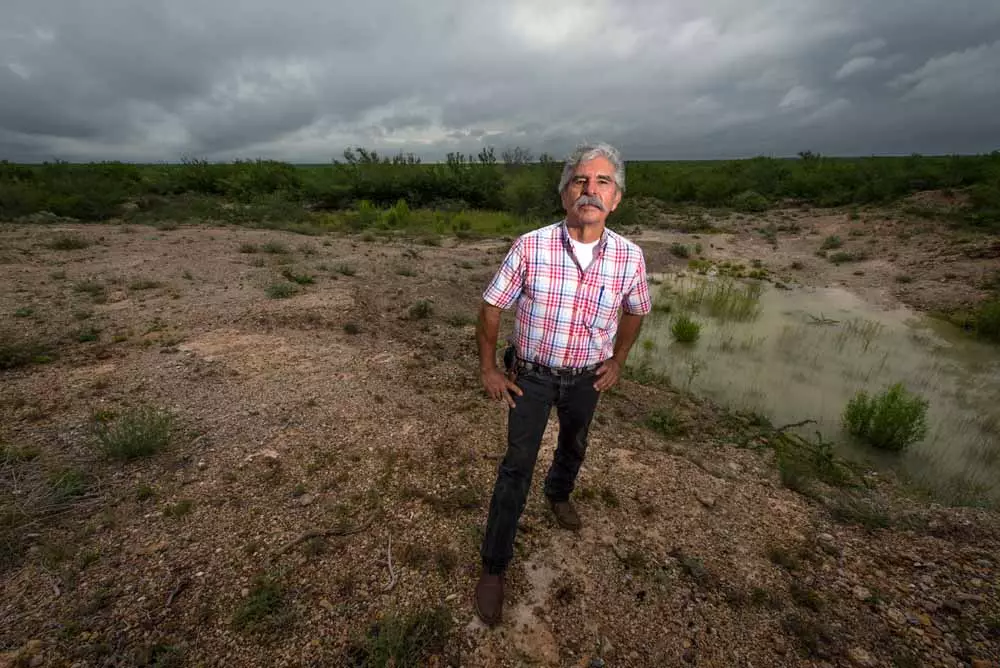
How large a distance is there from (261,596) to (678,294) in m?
8.50

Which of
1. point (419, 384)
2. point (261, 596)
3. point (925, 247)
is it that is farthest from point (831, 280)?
point (261, 596)

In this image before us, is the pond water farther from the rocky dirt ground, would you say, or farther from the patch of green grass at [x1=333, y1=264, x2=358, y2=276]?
the patch of green grass at [x1=333, y1=264, x2=358, y2=276]

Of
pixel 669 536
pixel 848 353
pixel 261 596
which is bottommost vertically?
pixel 848 353

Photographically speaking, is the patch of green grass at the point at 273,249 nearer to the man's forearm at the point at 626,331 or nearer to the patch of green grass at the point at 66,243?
the patch of green grass at the point at 66,243

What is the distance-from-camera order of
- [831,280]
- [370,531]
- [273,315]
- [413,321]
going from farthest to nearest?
[831,280] < [413,321] < [273,315] < [370,531]

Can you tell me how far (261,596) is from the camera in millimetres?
2029

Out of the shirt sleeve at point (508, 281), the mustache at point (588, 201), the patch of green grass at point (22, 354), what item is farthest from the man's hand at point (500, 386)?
the patch of green grass at point (22, 354)

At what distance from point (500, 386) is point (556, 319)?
0.39m

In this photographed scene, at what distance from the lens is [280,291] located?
625 cm

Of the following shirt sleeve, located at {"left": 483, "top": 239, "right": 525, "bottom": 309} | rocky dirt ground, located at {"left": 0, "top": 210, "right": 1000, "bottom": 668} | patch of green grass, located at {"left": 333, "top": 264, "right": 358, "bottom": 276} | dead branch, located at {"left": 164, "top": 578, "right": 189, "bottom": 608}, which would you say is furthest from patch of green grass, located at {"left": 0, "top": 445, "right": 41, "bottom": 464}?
patch of green grass, located at {"left": 333, "top": 264, "right": 358, "bottom": 276}

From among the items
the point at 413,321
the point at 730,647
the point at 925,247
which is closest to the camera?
the point at 730,647

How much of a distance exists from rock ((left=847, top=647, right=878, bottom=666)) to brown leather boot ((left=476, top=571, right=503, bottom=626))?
61.7 inches

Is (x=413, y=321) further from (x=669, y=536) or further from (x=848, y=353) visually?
(x=848, y=353)

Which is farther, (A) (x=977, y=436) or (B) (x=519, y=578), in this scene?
(A) (x=977, y=436)
